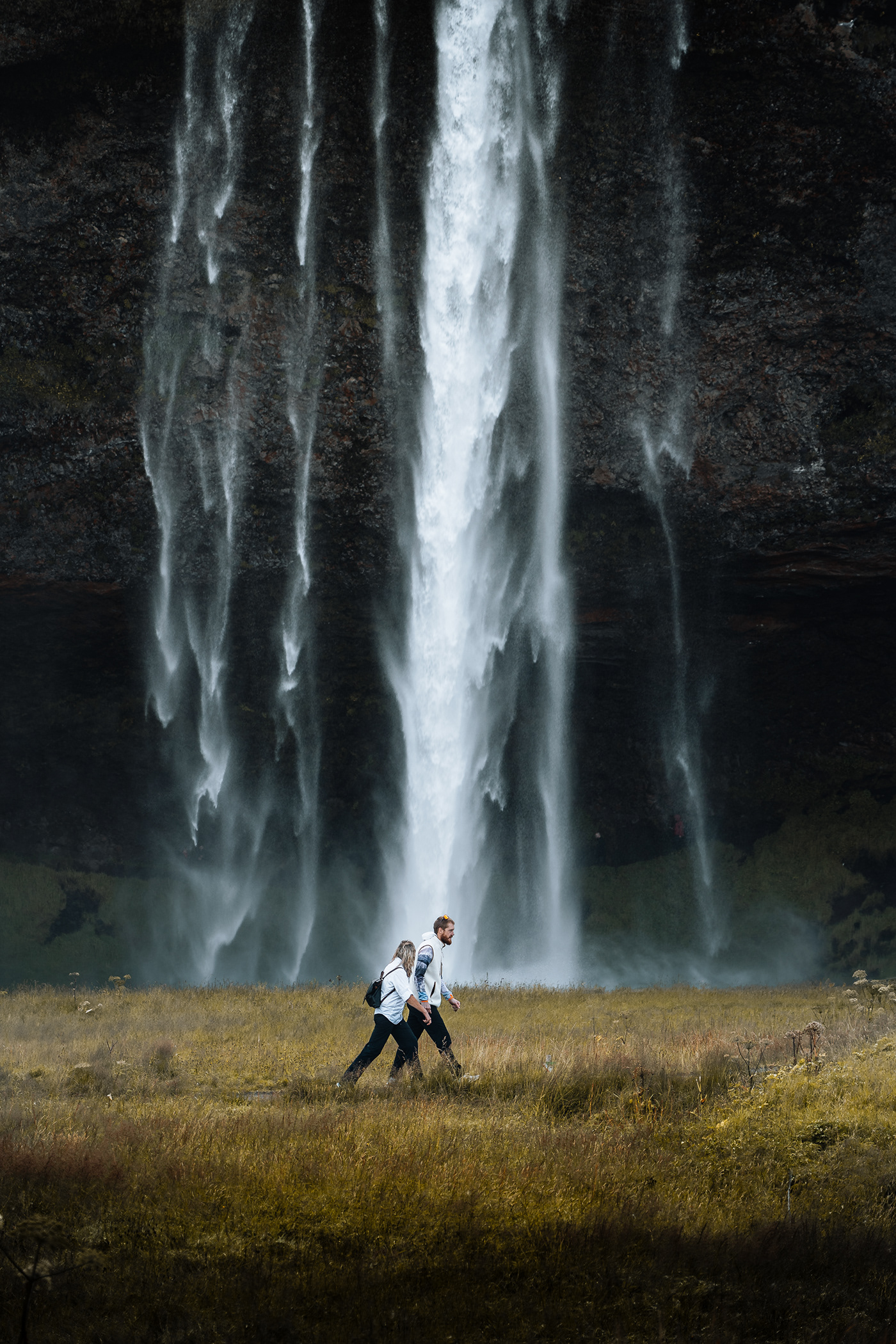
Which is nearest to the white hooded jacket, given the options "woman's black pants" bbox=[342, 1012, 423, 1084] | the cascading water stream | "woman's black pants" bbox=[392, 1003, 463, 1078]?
"woman's black pants" bbox=[392, 1003, 463, 1078]

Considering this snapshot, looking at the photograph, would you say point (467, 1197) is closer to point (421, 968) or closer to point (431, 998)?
point (421, 968)

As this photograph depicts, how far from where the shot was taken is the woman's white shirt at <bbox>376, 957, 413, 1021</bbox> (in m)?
9.92

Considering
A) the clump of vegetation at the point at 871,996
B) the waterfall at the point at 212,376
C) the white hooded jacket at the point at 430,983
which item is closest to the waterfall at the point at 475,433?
the waterfall at the point at 212,376

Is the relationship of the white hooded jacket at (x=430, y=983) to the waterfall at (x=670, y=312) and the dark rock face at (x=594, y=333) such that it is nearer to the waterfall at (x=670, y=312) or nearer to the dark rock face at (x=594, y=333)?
the dark rock face at (x=594, y=333)

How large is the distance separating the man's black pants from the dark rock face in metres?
17.6

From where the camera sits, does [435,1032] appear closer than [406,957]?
No

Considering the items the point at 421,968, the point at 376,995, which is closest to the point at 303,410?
the point at 421,968

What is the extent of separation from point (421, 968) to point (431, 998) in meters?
0.69

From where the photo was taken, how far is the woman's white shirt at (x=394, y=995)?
9.92 m

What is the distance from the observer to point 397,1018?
995 cm

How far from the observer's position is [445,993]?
10.9 m

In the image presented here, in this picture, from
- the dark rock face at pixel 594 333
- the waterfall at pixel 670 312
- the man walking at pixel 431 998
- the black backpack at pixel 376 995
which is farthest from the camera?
the waterfall at pixel 670 312

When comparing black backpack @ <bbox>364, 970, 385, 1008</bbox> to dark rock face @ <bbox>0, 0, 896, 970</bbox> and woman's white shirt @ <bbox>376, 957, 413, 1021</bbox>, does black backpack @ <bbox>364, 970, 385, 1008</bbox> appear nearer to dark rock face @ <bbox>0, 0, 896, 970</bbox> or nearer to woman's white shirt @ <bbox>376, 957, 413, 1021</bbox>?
woman's white shirt @ <bbox>376, 957, 413, 1021</bbox>

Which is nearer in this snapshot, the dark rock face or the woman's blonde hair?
the woman's blonde hair
